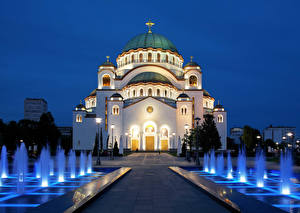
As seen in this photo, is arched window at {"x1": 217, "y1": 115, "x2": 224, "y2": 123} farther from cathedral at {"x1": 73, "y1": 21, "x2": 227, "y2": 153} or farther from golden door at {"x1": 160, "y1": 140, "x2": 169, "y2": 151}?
golden door at {"x1": 160, "y1": 140, "x2": 169, "y2": 151}

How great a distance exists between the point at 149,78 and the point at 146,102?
17.3ft

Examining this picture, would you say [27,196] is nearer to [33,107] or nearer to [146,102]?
[146,102]

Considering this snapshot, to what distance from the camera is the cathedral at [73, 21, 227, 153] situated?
53969 millimetres

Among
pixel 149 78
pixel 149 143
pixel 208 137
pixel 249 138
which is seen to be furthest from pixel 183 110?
pixel 249 138

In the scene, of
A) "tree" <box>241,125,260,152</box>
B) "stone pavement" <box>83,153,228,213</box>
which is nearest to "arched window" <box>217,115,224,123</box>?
"tree" <box>241,125,260,152</box>

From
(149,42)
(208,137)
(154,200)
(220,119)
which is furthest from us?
(149,42)

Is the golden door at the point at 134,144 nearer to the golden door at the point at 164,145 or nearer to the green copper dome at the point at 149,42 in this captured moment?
the golden door at the point at 164,145

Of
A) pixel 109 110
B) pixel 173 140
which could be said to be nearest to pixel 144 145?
pixel 173 140

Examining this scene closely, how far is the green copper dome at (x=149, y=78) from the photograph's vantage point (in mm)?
56500

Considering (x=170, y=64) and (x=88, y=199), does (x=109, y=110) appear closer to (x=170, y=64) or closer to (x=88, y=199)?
(x=170, y=64)

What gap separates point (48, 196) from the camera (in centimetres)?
982

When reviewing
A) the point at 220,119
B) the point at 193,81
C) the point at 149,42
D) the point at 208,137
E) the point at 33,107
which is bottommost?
the point at 208,137

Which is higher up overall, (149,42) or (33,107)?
(149,42)

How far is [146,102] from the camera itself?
54125 millimetres
